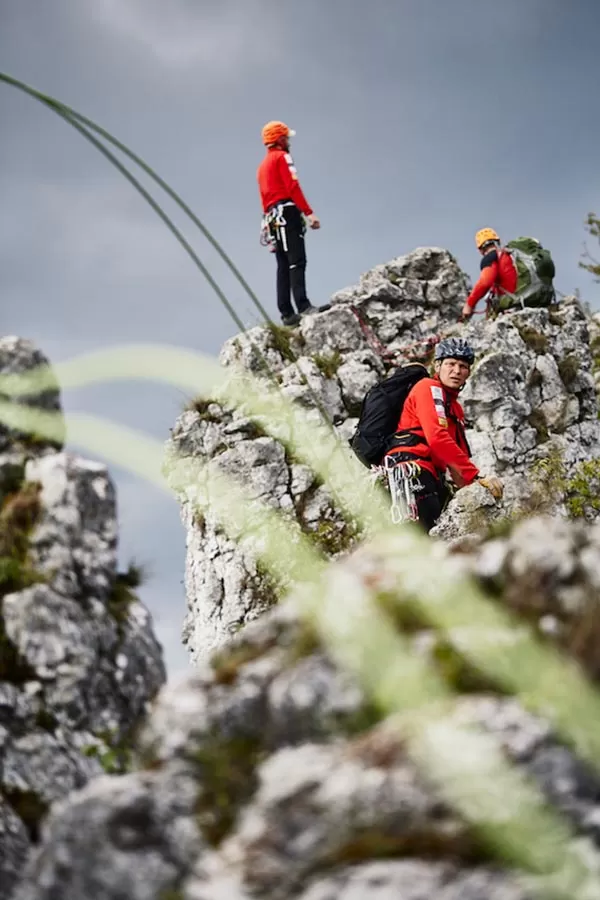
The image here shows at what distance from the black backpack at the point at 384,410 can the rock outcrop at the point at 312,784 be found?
23.2 ft

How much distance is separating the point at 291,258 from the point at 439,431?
7.29m

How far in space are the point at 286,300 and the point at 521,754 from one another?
601 inches

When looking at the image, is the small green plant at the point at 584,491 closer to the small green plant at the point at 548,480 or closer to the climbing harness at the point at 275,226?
the small green plant at the point at 548,480

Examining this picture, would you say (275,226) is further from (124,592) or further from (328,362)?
(124,592)

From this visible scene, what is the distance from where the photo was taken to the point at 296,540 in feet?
52.2

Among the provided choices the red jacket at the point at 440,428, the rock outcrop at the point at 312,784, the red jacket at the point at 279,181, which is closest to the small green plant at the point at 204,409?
the red jacket at the point at 279,181

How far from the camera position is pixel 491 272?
62.8 ft

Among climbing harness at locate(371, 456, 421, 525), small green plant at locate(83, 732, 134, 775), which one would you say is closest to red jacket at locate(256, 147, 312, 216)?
climbing harness at locate(371, 456, 421, 525)

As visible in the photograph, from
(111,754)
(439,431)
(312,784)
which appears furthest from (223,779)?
(439,431)

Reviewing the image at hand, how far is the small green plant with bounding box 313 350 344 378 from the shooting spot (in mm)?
18328

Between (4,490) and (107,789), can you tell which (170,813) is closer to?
(107,789)

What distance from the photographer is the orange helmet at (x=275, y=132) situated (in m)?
15.3

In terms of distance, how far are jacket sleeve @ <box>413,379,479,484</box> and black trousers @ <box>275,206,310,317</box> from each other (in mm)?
6686

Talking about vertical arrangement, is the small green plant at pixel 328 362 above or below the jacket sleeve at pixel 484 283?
below
